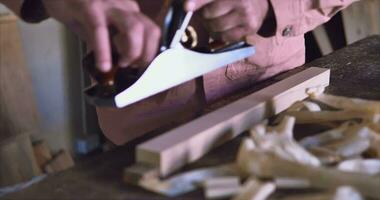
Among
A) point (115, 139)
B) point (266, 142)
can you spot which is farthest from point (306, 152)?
point (115, 139)

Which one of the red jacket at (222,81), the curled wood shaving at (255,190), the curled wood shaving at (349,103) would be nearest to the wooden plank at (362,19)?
the red jacket at (222,81)

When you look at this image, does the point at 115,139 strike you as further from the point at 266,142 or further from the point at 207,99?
the point at 266,142

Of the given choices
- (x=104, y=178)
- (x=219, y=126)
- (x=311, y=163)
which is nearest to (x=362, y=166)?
(x=311, y=163)

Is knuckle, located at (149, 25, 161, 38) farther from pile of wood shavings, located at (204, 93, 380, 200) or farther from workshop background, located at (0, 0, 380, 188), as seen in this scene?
workshop background, located at (0, 0, 380, 188)

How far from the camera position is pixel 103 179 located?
68 centimetres

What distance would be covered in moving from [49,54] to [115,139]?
97 cm

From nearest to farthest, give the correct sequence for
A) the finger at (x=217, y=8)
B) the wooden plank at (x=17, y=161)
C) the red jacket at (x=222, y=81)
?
the finger at (x=217, y=8) → the red jacket at (x=222, y=81) → the wooden plank at (x=17, y=161)

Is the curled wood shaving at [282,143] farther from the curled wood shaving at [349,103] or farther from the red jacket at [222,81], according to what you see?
the red jacket at [222,81]

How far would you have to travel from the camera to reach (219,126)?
0.75m

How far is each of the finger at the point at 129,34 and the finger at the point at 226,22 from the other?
0.18m

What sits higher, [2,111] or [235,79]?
[235,79]

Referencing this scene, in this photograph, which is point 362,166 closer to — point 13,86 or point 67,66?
point 13,86

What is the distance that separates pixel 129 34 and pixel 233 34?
0.78 feet

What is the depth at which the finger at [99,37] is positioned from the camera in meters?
0.74
